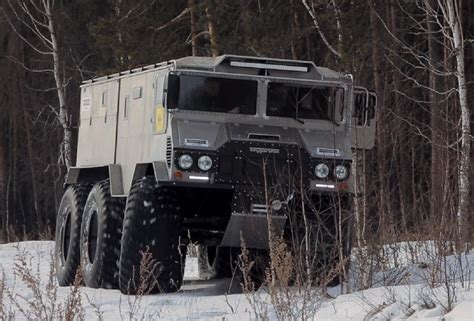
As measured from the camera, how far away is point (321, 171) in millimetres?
13133

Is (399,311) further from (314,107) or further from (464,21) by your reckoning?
(464,21)

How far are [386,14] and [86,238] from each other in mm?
15008

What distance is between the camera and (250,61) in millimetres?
13539

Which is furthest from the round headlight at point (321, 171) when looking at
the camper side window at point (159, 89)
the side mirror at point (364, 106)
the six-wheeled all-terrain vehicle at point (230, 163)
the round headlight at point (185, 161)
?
the camper side window at point (159, 89)

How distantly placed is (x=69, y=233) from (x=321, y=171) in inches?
192

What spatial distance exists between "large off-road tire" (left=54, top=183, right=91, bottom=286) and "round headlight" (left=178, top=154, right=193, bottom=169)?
3.62 m

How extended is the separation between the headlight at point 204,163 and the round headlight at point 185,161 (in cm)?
10

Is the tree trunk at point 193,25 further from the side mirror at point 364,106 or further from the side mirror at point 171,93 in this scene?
the side mirror at point 171,93

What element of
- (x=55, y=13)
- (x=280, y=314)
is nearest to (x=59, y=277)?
(x=280, y=314)

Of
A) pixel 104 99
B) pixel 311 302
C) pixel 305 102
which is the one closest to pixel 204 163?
pixel 305 102

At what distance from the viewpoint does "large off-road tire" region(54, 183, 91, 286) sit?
52.5 feet

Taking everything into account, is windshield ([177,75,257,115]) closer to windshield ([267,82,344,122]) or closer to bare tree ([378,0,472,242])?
windshield ([267,82,344,122])

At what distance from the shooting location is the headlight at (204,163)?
12.8 meters

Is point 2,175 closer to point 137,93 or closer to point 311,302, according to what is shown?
point 137,93
